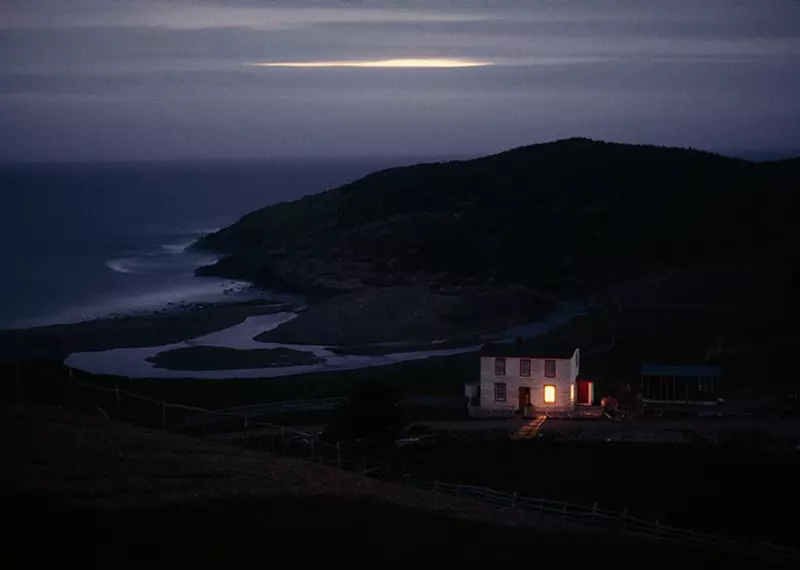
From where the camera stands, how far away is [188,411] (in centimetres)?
2981

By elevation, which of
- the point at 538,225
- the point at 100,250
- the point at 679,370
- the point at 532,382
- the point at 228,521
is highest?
the point at 538,225

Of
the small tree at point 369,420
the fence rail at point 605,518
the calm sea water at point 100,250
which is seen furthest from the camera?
the calm sea water at point 100,250

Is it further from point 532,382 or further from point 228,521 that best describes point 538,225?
point 228,521

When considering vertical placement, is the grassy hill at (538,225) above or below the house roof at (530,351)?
above

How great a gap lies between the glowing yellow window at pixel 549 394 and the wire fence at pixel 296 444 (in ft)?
17.2

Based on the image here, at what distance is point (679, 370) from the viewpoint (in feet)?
104

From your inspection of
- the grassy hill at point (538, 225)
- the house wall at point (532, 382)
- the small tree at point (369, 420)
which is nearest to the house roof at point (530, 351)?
the house wall at point (532, 382)

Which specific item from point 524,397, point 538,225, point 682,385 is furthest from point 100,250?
point 682,385

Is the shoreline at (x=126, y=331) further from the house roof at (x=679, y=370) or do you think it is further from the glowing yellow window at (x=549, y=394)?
the house roof at (x=679, y=370)

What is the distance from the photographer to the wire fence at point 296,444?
733 inches

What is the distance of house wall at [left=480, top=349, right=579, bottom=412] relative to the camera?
31031 millimetres

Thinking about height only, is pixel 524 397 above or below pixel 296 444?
below

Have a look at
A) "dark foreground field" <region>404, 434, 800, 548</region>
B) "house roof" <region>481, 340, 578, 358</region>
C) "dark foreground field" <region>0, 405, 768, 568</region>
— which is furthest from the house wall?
"dark foreground field" <region>0, 405, 768, 568</region>

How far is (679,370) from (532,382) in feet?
14.4
